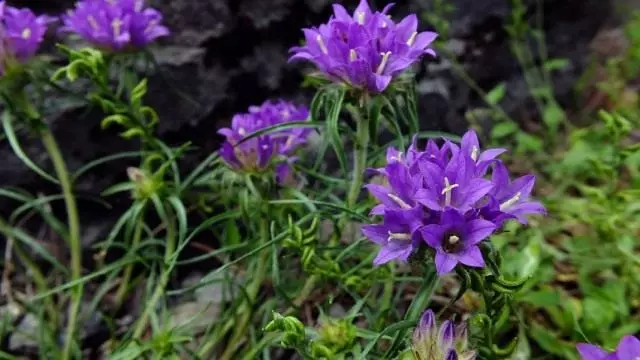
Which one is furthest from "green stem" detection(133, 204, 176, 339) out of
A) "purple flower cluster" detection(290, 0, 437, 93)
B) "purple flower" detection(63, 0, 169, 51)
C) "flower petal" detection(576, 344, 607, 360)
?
"flower petal" detection(576, 344, 607, 360)

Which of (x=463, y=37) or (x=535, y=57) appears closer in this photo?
(x=463, y=37)

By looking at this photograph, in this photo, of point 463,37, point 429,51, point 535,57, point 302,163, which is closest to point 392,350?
point 429,51

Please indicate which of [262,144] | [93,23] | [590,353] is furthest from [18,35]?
[590,353]

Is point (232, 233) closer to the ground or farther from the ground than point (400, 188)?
closer to the ground

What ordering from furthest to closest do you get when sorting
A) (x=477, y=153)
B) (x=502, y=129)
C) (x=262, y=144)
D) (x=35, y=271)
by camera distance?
(x=502, y=129), (x=35, y=271), (x=262, y=144), (x=477, y=153)

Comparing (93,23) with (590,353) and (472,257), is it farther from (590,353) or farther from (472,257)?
(590,353)

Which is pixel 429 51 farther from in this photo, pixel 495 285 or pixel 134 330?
pixel 134 330
